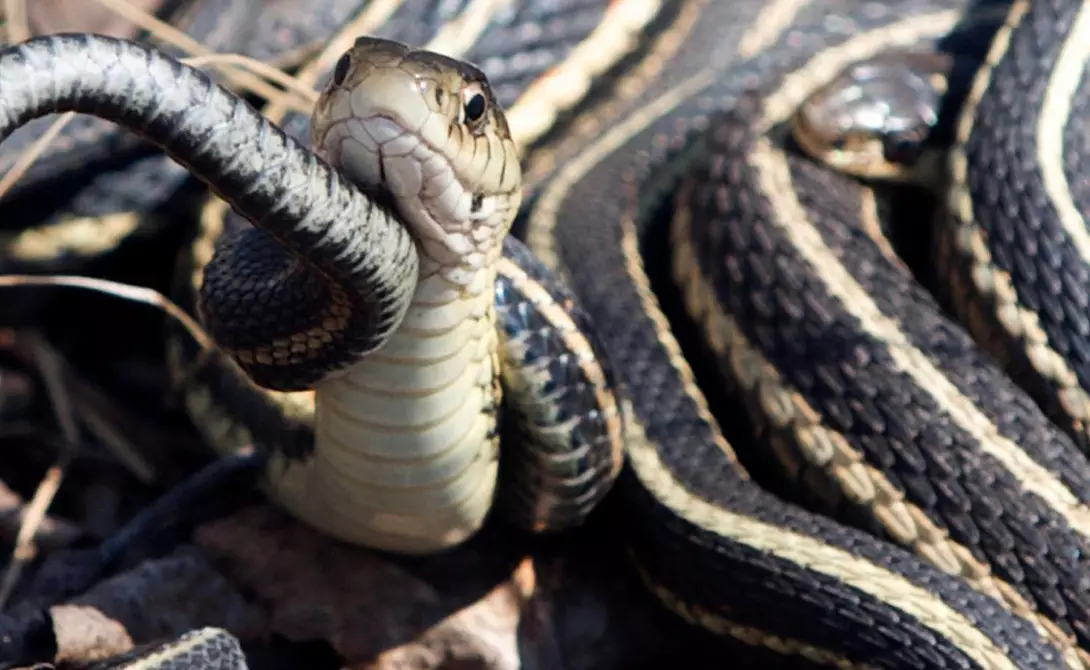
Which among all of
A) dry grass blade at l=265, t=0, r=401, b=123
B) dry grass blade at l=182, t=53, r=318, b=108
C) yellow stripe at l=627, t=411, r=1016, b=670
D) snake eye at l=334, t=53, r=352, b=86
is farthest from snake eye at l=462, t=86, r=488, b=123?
dry grass blade at l=265, t=0, r=401, b=123

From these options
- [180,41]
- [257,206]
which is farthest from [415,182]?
[180,41]

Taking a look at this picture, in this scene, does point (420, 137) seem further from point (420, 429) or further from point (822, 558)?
point (822, 558)

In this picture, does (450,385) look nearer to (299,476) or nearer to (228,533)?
(299,476)

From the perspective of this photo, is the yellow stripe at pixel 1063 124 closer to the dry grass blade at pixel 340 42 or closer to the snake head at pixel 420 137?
the snake head at pixel 420 137

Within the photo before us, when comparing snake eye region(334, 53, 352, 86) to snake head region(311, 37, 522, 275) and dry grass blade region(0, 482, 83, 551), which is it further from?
dry grass blade region(0, 482, 83, 551)

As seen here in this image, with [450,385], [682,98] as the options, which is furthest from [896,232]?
[450,385]

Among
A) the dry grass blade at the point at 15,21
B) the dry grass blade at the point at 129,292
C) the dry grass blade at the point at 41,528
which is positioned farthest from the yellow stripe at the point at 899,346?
the dry grass blade at the point at 15,21

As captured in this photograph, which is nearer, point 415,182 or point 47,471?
point 415,182
